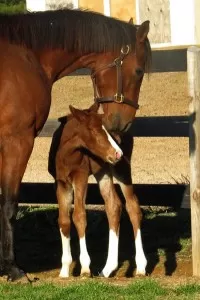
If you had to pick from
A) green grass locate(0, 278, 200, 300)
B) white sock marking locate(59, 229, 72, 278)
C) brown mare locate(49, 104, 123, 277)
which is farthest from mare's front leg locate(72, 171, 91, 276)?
green grass locate(0, 278, 200, 300)

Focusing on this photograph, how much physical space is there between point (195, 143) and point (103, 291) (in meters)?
1.89

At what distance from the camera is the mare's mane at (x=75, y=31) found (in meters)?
8.05

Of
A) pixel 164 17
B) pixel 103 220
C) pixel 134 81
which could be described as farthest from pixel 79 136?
pixel 164 17

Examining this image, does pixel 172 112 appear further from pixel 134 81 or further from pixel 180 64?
pixel 134 81

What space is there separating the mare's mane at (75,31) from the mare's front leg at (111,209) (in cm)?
111

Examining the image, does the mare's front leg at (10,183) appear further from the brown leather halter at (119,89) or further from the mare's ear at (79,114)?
the brown leather halter at (119,89)

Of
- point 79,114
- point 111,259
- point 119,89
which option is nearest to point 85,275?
point 111,259

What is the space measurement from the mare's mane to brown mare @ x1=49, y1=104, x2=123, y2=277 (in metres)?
0.54

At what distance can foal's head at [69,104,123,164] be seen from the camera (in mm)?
7994

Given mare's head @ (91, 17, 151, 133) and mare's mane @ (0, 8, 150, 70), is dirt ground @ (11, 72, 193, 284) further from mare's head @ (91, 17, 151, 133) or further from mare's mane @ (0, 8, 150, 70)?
mare's mane @ (0, 8, 150, 70)

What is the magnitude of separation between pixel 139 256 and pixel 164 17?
1466cm

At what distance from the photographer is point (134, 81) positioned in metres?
8.02

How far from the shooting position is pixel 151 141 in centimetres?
1552

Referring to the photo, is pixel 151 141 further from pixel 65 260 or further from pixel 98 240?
pixel 65 260
